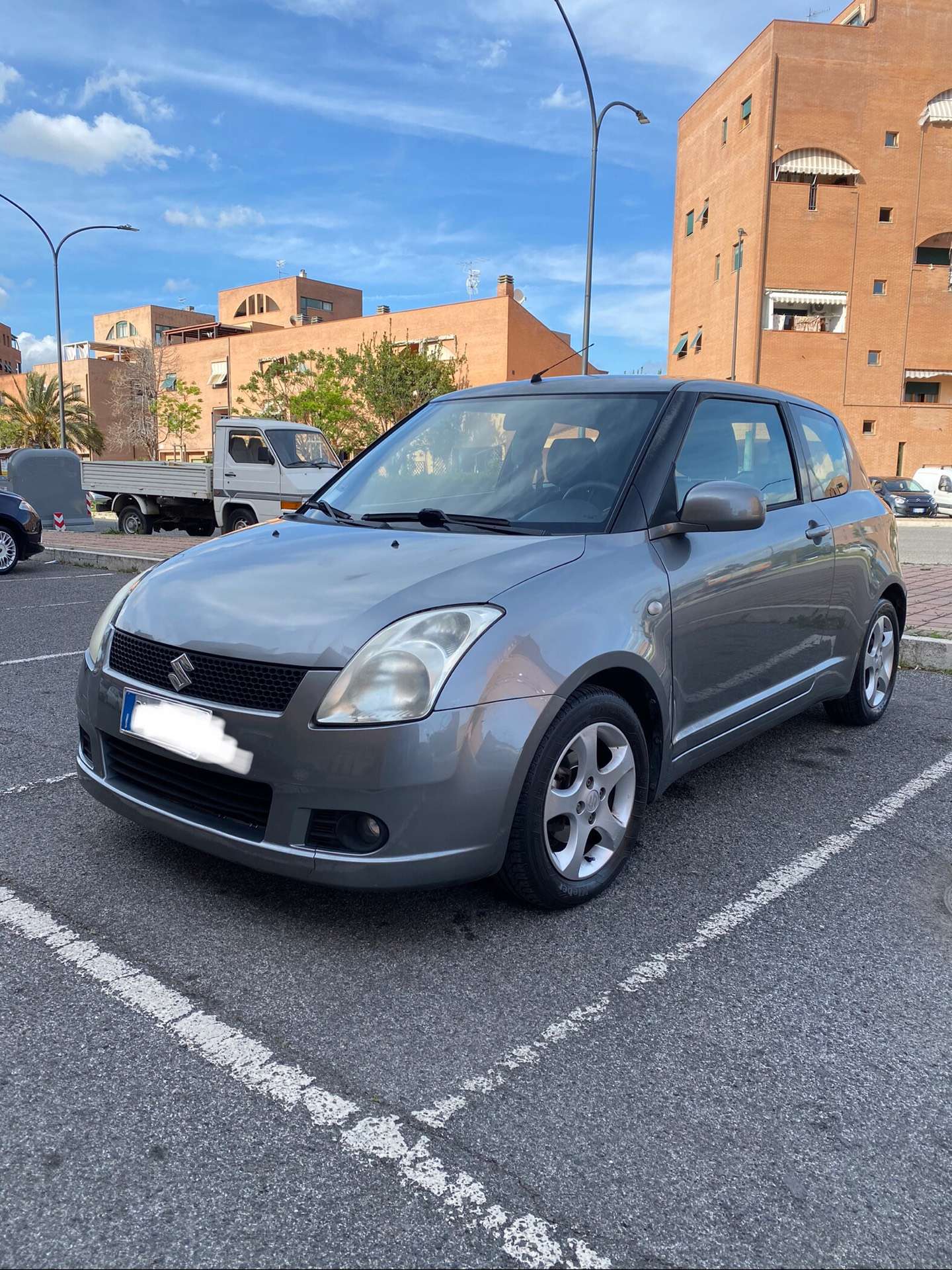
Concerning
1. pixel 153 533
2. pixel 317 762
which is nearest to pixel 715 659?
pixel 317 762

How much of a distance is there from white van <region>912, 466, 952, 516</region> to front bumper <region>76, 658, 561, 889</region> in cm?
3627

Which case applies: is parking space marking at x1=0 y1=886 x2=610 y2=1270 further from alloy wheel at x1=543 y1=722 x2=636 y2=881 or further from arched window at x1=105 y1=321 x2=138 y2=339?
arched window at x1=105 y1=321 x2=138 y2=339

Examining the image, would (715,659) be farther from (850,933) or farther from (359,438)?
(359,438)

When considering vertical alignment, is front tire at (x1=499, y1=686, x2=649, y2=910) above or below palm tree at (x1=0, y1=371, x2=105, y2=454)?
below

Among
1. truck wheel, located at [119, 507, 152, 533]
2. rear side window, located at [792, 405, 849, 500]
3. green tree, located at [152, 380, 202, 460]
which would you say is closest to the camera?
rear side window, located at [792, 405, 849, 500]

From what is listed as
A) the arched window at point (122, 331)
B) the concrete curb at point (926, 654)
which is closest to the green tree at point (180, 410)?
the arched window at point (122, 331)

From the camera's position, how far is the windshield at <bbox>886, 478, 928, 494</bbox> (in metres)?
33.7

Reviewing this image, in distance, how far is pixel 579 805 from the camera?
2822 millimetres

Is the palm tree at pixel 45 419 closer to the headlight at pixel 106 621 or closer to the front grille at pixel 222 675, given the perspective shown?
the headlight at pixel 106 621

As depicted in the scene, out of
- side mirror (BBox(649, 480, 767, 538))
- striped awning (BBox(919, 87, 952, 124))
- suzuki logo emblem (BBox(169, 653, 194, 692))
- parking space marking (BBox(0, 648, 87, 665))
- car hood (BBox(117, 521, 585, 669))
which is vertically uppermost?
striped awning (BBox(919, 87, 952, 124))

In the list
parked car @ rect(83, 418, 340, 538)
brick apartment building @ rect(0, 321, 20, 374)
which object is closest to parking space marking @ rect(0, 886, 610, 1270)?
parked car @ rect(83, 418, 340, 538)

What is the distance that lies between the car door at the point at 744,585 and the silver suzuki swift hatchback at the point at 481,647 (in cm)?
1

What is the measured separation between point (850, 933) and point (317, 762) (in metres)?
1.60

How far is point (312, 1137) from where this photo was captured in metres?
1.87
